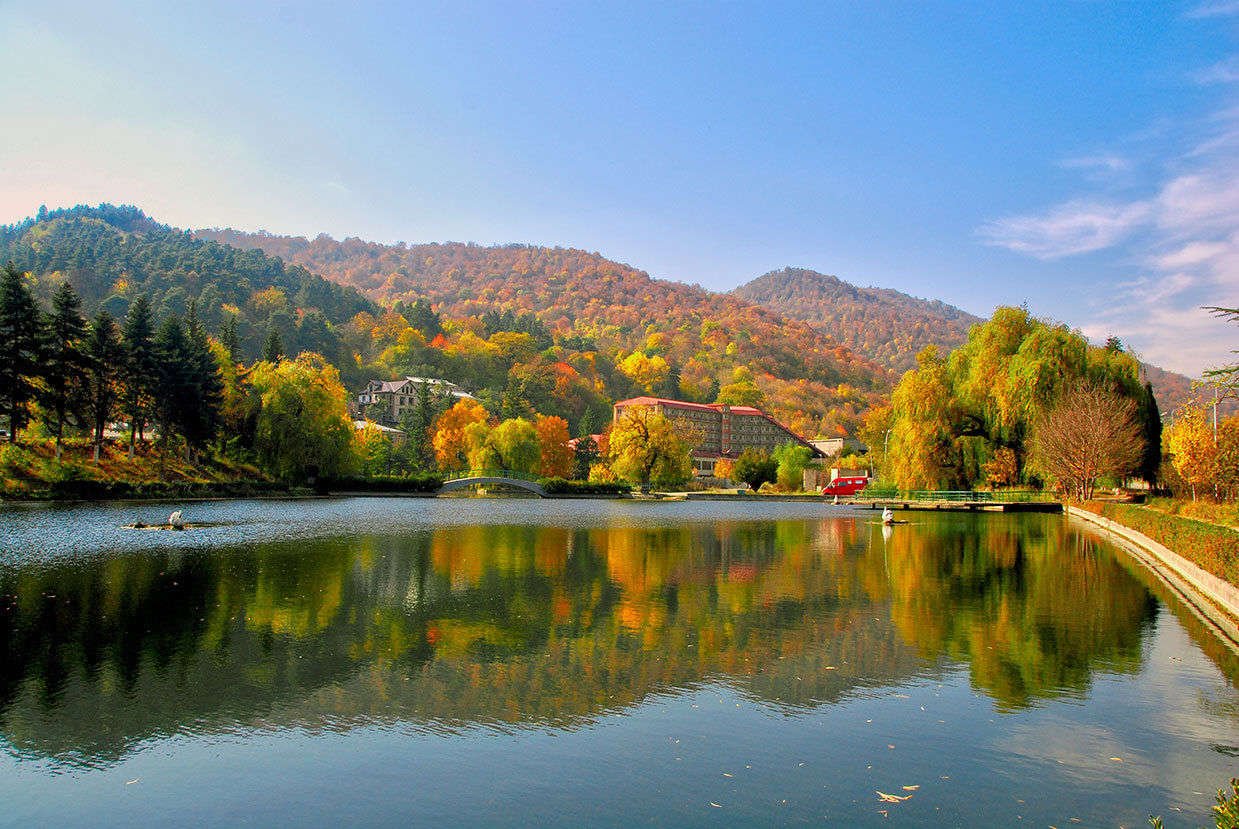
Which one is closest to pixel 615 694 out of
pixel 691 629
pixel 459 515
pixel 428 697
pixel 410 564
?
pixel 428 697

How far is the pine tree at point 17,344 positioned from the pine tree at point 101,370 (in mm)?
3749

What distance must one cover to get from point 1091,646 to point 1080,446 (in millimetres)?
40705

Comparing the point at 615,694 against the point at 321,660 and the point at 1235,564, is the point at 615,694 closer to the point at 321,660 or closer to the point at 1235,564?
the point at 321,660

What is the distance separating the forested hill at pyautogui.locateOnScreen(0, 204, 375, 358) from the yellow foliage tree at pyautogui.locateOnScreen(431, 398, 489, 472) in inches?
1888

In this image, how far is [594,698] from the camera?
11062mm

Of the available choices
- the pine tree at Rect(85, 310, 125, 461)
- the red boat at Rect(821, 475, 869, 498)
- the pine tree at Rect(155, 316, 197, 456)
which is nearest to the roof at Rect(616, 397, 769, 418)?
the red boat at Rect(821, 475, 869, 498)

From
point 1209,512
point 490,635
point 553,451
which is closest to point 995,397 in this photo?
point 1209,512

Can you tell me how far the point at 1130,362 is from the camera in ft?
186

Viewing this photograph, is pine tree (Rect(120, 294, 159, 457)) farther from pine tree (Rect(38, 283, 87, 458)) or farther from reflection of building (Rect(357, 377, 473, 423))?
reflection of building (Rect(357, 377, 473, 423))

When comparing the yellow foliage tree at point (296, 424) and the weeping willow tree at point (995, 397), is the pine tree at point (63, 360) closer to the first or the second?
the yellow foliage tree at point (296, 424)

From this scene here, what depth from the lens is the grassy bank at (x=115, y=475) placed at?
45625 mm

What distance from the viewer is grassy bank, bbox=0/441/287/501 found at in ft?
150

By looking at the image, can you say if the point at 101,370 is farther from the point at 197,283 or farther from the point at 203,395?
the point at 197,283

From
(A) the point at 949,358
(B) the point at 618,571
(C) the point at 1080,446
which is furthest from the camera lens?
(A) the point at 949,358
